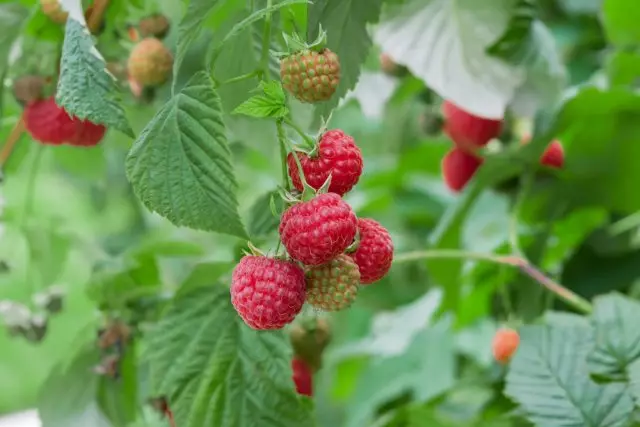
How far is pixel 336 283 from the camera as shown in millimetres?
460

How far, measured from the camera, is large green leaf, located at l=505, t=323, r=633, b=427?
Result: 63cm

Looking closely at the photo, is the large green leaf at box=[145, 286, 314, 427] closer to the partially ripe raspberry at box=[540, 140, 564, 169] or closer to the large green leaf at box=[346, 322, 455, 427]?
the partially ripe raspberry at box=[540, 140, 564, 169]

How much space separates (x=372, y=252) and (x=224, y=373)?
0.21 m

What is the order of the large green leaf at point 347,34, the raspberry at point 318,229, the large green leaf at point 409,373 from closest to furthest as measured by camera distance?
the raspberry at point 318,229 < the large green leaf at point 347,34 < the large green leaf at point 409,373

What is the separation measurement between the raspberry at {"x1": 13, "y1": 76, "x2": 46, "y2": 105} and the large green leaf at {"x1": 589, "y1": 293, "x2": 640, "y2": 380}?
1.49 feet

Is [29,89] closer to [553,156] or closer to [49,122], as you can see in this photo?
[49,122]

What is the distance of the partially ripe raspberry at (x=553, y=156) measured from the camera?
0.96 m

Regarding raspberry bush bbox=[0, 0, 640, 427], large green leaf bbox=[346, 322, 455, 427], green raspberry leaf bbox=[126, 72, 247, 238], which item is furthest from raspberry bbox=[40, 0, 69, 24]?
large green leaf bbox=[346, 322, 455, 427]

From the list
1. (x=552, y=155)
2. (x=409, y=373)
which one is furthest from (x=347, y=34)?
(x=409, y=373)

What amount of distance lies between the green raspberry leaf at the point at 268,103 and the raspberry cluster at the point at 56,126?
0.70ft

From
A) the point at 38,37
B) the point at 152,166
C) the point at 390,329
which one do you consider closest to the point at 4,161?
the point at 38,37

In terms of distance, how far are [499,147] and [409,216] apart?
461mm

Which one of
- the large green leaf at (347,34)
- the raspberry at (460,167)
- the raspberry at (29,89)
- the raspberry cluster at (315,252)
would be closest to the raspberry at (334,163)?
the raspberry cluster at (315,252)

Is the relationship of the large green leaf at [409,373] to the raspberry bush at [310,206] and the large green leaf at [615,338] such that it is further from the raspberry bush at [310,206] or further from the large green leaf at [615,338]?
the large green leaf at [615,338]
